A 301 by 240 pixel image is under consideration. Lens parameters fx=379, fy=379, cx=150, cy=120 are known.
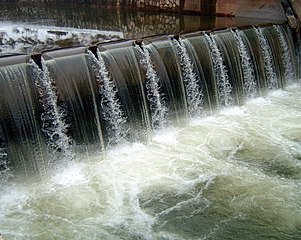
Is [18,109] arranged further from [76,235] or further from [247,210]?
[247,210]

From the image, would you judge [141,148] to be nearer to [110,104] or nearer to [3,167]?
[110,104]

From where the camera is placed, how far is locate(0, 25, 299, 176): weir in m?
5.42

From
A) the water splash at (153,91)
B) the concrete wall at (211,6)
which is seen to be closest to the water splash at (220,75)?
the water splash at (153,91)

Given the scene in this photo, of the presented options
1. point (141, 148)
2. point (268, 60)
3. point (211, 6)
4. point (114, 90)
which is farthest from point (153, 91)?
point (211, 6)

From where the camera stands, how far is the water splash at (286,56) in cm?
981

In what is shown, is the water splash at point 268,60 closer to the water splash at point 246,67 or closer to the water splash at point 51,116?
the water splash at point 246,67

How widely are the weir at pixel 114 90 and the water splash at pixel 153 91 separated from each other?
18 millimetres

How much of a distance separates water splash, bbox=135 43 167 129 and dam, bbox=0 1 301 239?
0.02 meters

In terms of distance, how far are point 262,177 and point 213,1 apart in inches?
404

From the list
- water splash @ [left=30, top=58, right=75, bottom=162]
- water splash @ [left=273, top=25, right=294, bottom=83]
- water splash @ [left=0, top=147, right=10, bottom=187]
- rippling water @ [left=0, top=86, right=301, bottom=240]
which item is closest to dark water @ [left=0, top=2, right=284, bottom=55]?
water splash @ [left=273, top=25, right=294, bottom=83]

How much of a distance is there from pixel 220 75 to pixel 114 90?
9.24 ft

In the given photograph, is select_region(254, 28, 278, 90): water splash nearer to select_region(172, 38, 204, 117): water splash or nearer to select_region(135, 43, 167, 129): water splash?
select_region(172, 38, 204, 117): water splash

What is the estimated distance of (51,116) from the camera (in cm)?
565

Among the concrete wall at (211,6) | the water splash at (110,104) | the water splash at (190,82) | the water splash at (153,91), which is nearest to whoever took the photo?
the water splash at (110,104)
